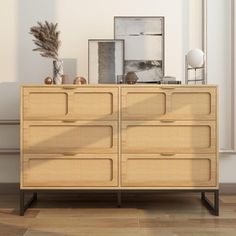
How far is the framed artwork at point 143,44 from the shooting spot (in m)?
3.74

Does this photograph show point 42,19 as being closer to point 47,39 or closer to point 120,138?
point 47,39

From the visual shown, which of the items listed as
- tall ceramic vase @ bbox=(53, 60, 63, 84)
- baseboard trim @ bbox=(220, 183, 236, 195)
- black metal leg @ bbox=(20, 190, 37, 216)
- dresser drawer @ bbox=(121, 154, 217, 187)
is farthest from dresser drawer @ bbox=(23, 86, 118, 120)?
baseboard trim @ bbox=(220, 183, 236, 195)

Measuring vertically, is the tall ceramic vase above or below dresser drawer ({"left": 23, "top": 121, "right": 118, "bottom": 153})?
above

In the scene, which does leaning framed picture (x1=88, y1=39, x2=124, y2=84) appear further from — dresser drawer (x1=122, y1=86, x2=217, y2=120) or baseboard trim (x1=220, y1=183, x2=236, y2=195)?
baseboard trim (x1=220, y1=183, x2=236, y2=195)

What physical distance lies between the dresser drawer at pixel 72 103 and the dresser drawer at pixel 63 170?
0.28m

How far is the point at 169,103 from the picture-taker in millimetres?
3195

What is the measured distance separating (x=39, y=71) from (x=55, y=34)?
1.33 ft

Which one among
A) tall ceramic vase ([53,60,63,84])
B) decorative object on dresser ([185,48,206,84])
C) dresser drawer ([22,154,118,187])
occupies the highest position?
decorative object on dresser ([185,48,206,84])

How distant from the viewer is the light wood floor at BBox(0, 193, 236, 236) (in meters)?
2.77

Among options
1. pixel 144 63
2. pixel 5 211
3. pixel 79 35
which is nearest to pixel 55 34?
pixel 79 35

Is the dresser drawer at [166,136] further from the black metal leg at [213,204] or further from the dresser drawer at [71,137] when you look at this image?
the black metal leg at [213,204]

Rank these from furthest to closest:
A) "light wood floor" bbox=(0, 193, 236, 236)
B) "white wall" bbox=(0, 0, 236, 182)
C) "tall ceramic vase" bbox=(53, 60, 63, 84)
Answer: "white wall" bbox=(0, 0, 236, 182) < "tall ceramic vase" bbox=(53, 60, 63, 84) < "light wood floor" bbox=(0, 193, 236, 236)

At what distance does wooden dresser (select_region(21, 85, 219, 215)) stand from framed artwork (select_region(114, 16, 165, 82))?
592 mm

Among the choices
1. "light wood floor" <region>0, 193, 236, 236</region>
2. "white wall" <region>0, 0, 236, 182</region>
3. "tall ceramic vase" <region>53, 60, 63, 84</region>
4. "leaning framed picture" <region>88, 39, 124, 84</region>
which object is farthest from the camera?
"white wall" <region>0, 0, 236, 182</region>
